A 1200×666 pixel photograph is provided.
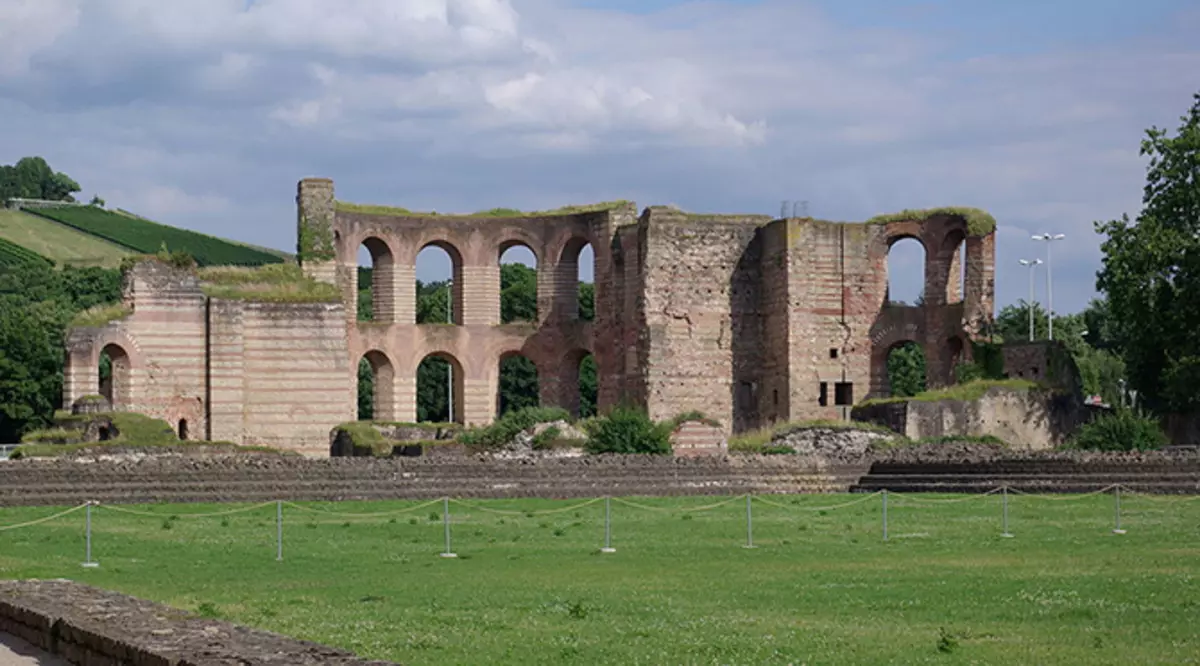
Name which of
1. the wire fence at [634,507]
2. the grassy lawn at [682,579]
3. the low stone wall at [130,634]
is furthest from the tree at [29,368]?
the low stone wall at [130,634]

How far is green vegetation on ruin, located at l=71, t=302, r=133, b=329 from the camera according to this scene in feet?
142

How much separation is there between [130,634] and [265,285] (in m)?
35.4

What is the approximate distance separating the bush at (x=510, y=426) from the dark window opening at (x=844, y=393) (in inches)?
381

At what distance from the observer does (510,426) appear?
1615 inches

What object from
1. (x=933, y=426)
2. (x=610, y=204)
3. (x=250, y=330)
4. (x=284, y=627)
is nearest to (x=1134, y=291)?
(x=933, y=426)

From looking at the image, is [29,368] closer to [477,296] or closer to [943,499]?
[477,296]

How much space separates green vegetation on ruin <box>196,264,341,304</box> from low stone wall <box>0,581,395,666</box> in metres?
30.6

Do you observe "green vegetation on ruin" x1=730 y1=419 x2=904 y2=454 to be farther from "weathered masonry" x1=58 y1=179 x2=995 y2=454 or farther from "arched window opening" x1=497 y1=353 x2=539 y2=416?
"arched window opening" x1=497 y1=353 x2=539 y2=416

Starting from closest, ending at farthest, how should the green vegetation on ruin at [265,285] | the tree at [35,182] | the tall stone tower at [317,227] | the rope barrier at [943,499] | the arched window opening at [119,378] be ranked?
the rope barrier at [943,499] < the arched window opening at [119,378] < the green vegetation on ruin at [265,285] < the tall stone tower at [317,227] < the tree at [35,182]

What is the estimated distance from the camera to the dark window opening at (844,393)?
4819 cm

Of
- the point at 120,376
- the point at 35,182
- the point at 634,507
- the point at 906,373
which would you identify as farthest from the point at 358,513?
the point at 35,182

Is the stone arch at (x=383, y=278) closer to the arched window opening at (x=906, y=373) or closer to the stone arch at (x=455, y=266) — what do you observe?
the stone arch at (x=455, y=266)

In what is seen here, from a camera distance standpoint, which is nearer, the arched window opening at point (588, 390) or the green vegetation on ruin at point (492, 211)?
the green vegetation on ruin at point (492, 211)

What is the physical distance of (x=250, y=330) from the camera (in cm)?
4453
